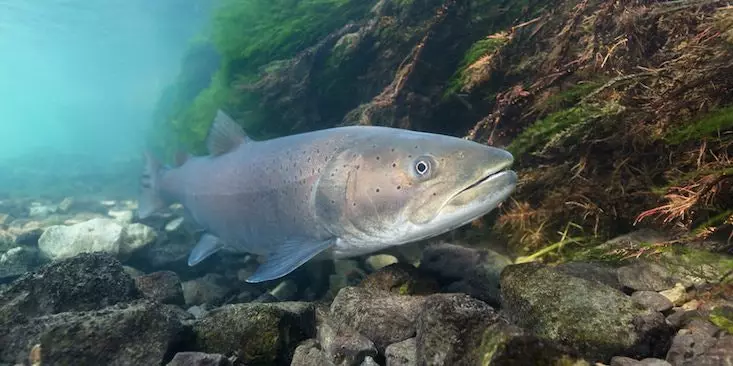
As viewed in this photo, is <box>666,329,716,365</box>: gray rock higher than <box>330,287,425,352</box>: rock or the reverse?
the reverse

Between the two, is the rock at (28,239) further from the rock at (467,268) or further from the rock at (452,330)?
the rock at (452,330)

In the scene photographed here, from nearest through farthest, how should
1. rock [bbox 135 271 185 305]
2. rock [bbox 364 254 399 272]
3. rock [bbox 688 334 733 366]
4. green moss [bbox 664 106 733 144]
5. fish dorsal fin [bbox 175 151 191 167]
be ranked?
rock [bbox 688 334 733 366] < green moss [bbox 664 106 733 144] < rock [bbox 135 271 185 305] < rock [bbox 364 254 399 272] < fish dorsal fin [bbox 175 151 191 167]

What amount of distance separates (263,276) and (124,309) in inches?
41.7

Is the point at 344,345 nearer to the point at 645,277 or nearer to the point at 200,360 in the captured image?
the point at 200,360

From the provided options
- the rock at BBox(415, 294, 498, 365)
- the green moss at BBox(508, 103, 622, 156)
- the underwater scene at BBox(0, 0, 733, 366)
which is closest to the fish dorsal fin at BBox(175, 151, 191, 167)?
the underwater scene at BBox(0, 0, 733, 366)

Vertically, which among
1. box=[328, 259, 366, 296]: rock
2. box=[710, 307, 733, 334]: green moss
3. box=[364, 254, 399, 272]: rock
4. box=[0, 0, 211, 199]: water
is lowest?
box=[364, 254, 399, 272]: rock

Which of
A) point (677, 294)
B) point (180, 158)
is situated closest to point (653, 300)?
point (677, 294)

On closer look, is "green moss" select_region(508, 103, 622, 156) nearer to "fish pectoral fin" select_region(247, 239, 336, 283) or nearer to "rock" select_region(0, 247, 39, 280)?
"fish pectoral fin" select_region(247, 239, 336, 283)

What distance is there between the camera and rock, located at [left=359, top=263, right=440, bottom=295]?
10.9ft

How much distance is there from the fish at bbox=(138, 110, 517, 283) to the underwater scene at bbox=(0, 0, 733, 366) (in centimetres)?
2

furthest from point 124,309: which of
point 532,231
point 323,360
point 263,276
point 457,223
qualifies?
point 532,231

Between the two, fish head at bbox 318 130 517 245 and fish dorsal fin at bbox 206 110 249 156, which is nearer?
fish head at bbox 318 130 517 245

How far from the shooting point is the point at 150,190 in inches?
307

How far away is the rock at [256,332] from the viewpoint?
8.34 ft
